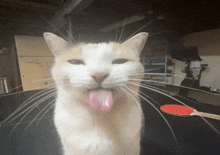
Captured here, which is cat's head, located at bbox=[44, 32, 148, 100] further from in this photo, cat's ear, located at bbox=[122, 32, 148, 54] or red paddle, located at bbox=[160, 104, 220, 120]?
red paddle, located at bbox=[160, 104, 220, 120]

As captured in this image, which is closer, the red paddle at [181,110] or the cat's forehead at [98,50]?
the cat's forehead at [98,50]

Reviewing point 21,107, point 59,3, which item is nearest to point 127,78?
point 59,3

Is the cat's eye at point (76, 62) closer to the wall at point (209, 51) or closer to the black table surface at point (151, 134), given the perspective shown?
the black table surface at point (151, 134)

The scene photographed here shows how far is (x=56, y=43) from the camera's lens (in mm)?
451

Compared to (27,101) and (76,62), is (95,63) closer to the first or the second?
(76,62)

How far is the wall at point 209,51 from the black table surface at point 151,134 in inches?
4.0

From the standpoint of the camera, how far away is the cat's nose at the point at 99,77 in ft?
1.32

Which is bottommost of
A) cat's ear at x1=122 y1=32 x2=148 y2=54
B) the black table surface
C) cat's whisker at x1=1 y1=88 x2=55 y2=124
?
the black table surface

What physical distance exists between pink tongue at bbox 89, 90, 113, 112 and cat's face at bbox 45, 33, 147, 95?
16 millimetres

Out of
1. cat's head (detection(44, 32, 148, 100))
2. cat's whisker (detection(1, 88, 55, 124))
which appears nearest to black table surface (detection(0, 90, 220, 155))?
cat's whisker (detection(1, 88, 55, 124))

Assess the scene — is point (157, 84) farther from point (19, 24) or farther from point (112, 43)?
point (19, 24)

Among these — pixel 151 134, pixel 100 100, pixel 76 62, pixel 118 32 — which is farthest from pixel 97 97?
pixel 151 134

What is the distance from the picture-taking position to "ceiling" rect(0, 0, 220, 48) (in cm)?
46

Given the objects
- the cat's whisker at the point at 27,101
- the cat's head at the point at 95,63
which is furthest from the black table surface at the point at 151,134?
the cat's head at the point at 95,63
